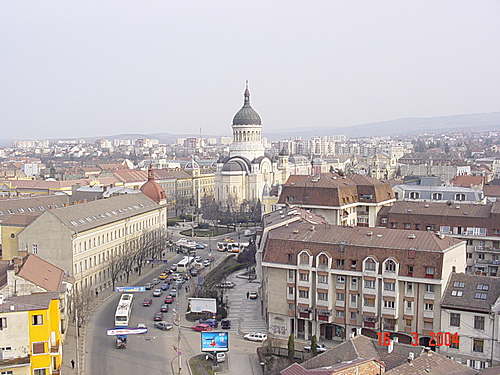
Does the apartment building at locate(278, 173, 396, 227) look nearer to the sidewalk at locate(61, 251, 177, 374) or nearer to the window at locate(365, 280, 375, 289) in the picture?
the window at locate(365, 280, 375, 289)

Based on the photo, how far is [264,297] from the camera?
161 feet

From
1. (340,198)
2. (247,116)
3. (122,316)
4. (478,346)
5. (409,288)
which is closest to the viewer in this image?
(478,346)

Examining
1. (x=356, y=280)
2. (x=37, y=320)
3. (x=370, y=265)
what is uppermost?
(x=370, y=265)

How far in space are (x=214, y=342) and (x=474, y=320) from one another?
16.7m

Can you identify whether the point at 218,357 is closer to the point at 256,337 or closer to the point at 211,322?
the point at 256,337

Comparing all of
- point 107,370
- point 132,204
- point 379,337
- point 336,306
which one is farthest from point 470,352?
point 132,204

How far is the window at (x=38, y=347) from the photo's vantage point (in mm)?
33341

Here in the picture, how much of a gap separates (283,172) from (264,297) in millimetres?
81949

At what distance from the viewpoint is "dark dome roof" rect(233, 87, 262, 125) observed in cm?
12638

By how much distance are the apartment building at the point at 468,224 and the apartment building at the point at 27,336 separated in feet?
111

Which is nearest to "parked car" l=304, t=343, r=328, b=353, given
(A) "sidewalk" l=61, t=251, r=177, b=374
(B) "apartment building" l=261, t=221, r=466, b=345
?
(B) "apartment building" l=261, t=221, r=466, b=345

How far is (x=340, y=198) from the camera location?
60.7 m

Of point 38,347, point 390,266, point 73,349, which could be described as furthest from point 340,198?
point 38,347

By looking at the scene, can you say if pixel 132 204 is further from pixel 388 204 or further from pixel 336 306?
pixel 336 306
